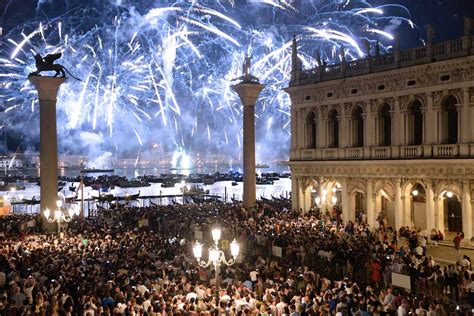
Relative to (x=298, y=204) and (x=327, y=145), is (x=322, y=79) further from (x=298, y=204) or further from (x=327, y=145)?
(x=298, y=204)

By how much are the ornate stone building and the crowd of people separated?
275cm

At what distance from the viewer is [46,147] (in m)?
33.1

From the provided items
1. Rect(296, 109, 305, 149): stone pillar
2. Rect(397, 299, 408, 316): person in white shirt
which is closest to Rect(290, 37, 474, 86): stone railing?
Rect(296, 109, 305, 149): stone pillar

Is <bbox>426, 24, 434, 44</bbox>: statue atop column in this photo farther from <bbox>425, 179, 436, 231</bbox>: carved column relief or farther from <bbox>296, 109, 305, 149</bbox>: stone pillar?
<bbox>296, 109, 305, 149</bbox>: stone pillar

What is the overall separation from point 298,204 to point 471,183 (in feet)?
44.8

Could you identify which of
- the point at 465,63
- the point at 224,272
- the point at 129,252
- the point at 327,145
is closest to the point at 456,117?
the point at 465,63

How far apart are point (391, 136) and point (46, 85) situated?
19157mm

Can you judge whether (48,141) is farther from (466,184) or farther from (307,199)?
(466,184)

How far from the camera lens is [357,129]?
35.2 metres

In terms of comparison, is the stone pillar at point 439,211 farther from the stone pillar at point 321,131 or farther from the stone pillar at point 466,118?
the stone pillar at point 321,131

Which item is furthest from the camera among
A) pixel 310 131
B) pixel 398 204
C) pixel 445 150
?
pixel 310 131

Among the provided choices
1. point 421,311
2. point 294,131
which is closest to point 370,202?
point 294,131

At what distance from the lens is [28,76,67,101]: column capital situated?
3241 centimetres

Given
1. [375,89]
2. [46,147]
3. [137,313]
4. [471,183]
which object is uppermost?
[375,89]
